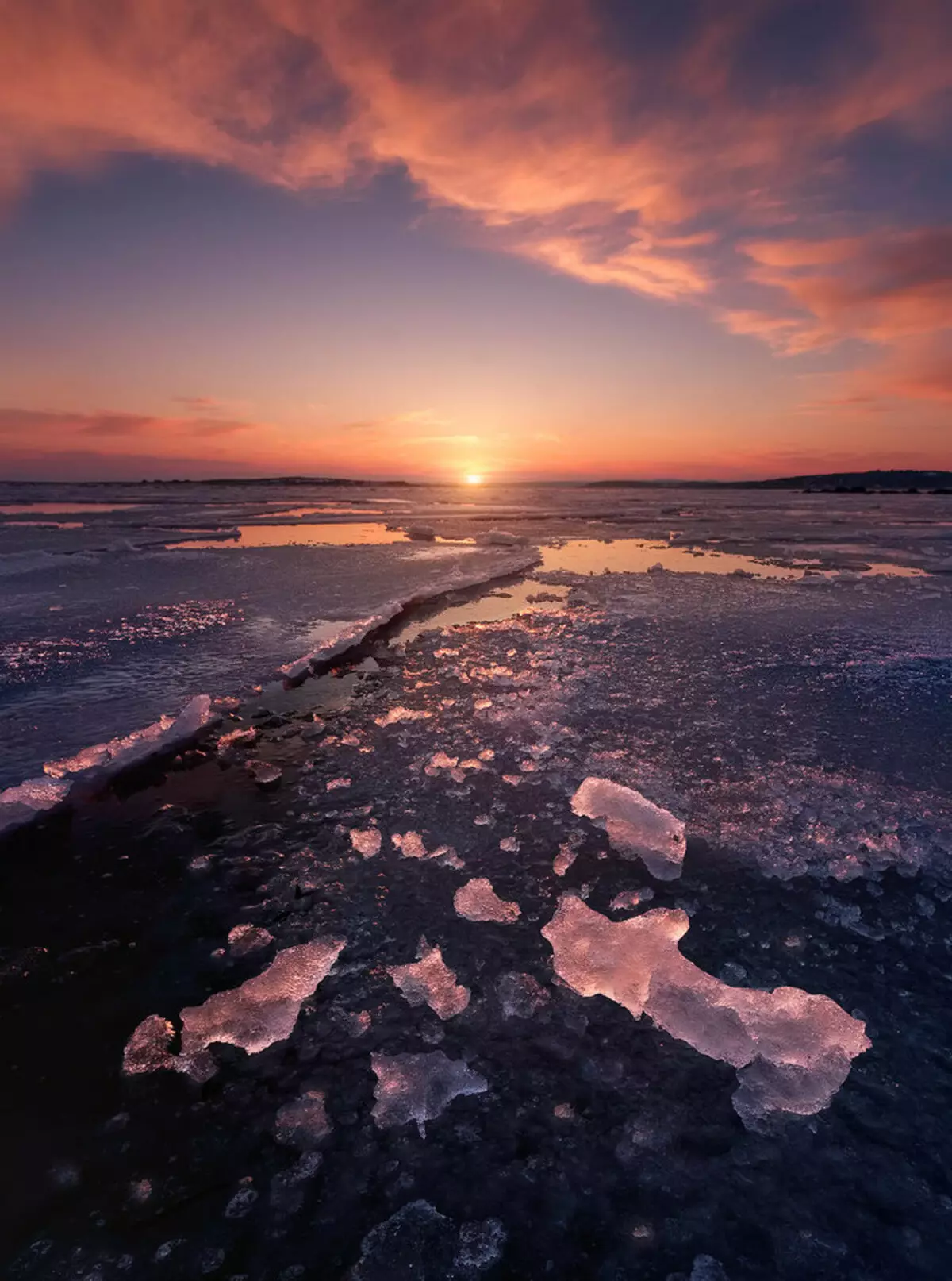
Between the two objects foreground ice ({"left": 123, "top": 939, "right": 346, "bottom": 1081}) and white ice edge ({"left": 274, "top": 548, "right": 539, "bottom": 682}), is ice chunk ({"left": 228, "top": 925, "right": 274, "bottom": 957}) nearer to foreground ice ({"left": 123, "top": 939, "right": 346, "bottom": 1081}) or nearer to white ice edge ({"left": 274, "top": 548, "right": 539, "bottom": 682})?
foreground ice ({"left": 123, "top": 939, "right": 346, "bottom": 1081})

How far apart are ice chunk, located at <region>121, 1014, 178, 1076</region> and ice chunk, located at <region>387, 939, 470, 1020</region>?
0.79 metres

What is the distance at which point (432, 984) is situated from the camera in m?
2.44

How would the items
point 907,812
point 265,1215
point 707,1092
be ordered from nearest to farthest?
point 265,1215, point 707,1092, point 907,812

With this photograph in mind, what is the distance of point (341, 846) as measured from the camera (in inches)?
128

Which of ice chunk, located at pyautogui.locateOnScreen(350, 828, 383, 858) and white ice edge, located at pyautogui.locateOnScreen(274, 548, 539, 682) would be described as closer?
ice chunk, located at pyautogui.locateOnScreen(350, 828, 383, 858)

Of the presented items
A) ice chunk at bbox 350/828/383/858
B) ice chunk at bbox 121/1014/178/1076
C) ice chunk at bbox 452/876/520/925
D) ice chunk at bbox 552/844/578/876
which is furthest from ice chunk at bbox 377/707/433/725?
ice chunk at bbox 121/1014/178/1076

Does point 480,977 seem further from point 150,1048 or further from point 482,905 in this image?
point 150,1048

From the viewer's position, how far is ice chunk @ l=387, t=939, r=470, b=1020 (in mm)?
2348

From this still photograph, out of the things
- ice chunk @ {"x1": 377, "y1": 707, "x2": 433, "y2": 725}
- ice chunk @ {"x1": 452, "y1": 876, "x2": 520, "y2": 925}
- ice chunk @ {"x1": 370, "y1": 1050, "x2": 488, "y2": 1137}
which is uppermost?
ice chunk @ {"x1": 377, "y1": 707, "x2": 433, "y2": 725}

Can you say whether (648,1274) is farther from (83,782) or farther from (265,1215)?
(83,782)

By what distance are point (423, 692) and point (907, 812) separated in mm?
3543

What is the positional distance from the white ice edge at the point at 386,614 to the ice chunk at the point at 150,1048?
3666 mm

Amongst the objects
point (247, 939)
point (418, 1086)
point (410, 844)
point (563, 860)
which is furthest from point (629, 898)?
point (247, 939)

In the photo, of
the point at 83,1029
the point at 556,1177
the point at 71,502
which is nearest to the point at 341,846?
the point at 83,1029
